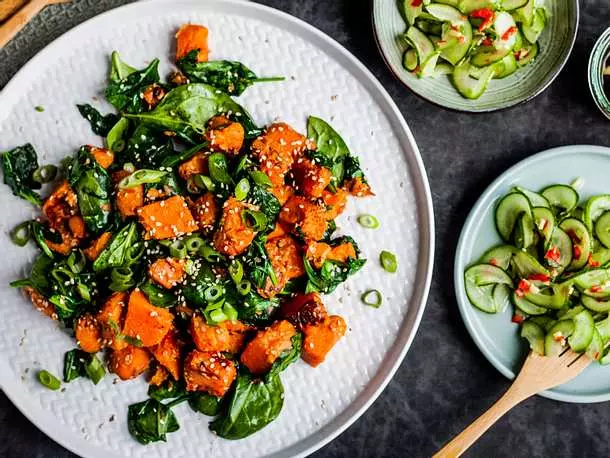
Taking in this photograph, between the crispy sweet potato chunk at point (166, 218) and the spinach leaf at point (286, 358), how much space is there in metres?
0.54

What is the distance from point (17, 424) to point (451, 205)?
1862mm

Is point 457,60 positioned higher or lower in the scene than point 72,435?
higher

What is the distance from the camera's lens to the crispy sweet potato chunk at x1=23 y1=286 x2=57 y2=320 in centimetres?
247

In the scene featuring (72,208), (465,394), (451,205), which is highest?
(72,208)

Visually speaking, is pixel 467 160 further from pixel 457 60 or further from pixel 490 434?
pixel 490 434

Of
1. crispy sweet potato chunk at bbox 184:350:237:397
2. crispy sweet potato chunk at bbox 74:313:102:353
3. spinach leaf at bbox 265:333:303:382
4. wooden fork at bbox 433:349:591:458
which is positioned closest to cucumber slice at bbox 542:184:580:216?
wooden fork at bbox 433:349:591:458

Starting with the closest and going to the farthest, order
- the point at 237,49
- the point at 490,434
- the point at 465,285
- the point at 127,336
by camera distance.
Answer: the point at 127,336 < the point at 237,49 < the point at 465,285 < the point at 490,434

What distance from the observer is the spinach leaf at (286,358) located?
8.13 feet

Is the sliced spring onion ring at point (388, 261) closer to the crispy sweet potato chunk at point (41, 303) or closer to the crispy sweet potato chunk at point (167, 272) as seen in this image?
the crispy sweet potato chunk at point (167, 272)

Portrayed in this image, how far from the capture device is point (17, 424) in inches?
106

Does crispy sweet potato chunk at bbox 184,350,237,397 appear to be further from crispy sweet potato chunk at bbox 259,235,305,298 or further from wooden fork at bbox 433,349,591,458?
wooden fork at bbox 433,349,591,458

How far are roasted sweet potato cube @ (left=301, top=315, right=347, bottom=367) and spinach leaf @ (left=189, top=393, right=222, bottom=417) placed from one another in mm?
361

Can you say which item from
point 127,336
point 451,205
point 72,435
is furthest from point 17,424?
point 451,205

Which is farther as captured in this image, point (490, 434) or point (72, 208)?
point (490, 434)
